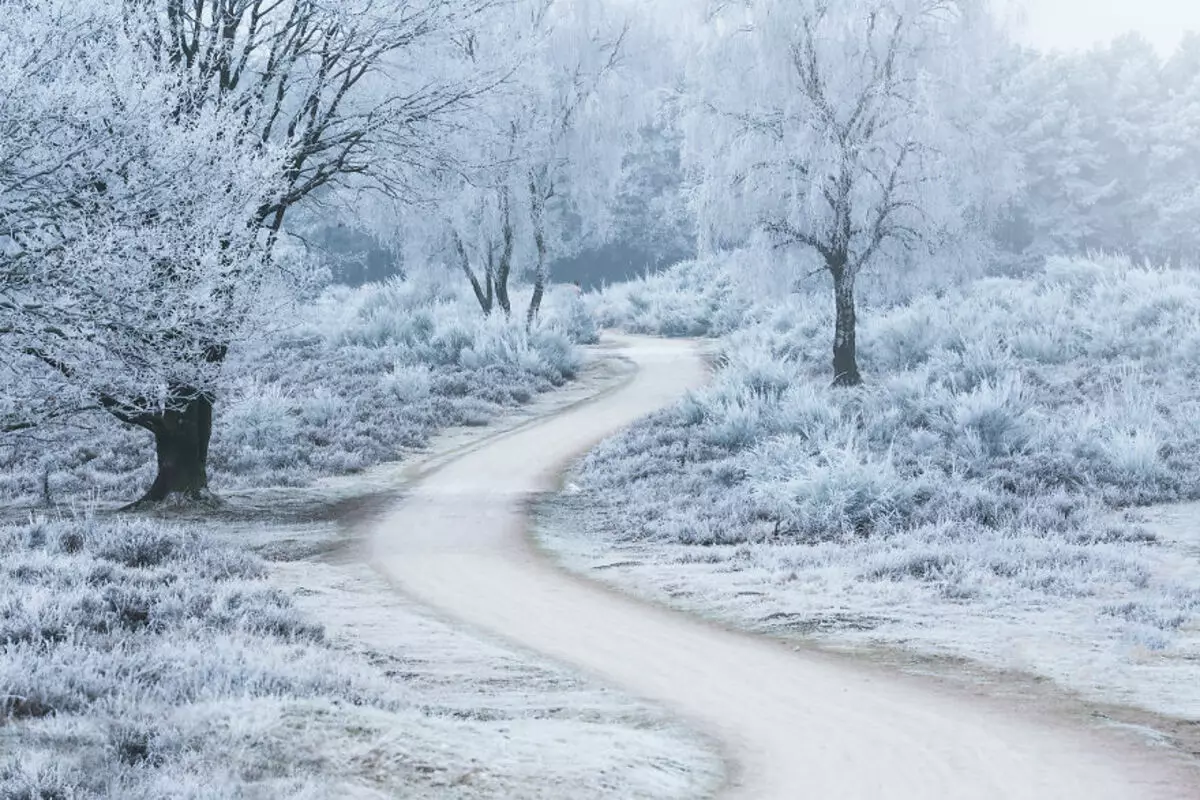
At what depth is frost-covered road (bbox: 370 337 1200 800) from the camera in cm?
657

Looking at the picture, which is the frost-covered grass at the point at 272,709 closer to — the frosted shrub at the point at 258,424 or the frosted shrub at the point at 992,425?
the frosted shrub at the point at 992,425

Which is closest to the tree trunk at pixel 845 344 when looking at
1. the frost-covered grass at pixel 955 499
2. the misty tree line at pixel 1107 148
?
the frost-covered grass at pixel 955 499

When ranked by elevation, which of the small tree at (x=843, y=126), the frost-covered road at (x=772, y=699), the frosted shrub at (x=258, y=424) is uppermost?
the small tree at (x=843, y=126)

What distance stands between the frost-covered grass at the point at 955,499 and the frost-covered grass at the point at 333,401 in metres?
4.75

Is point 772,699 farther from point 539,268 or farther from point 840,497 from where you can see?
point 539,268

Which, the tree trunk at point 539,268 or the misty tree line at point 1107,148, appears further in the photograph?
the misty tree line at point 1107,148

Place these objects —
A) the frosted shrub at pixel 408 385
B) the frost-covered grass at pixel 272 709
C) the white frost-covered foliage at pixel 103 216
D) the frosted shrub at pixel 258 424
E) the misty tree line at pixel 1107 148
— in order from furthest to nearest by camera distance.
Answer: the misty tree line at pixel 1107 148 → the frosted shrub at pixel 408 385 → the frosted shrub at pixel 258 424 → the white frost-covered foliage at pixel 103 216 → the frost-covered grass at pixel 272 709

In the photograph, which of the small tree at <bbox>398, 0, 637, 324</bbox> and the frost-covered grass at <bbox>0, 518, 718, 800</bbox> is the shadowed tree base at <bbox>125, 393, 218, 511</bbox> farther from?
the small tree at <bbox>398, 0, 637, 324</bbox>

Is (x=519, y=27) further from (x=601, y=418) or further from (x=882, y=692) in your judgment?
(x=882, y=692)

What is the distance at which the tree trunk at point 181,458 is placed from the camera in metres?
16.4

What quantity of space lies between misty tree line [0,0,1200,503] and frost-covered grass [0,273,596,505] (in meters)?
1.84

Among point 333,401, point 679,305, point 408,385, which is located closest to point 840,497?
point 333,401

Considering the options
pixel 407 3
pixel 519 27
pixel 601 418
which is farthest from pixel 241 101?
pixel 519 27

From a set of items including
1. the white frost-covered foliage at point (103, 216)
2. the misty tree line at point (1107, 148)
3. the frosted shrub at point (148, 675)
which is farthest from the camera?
the misty tree line at point (1107, 148)
